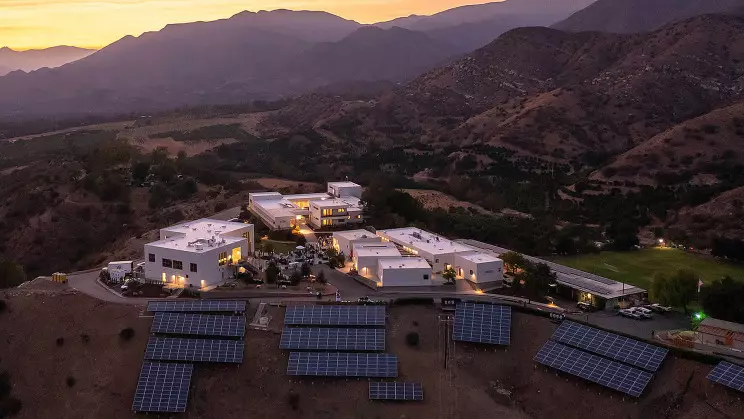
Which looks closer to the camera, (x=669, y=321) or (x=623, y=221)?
(x=669, y=321)

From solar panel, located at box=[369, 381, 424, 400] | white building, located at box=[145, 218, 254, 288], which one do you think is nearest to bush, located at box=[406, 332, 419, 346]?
solar panel, located at box=[369, 381, 424, 400]

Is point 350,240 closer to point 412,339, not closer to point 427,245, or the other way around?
point 427,245

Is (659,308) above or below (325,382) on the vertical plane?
above

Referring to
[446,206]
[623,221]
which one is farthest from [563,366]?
[446,206]

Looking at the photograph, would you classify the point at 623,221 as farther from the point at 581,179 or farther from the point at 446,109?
the point at 446,109

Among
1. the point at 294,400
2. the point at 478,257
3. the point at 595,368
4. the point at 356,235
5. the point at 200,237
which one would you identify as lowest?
the point at 294,400

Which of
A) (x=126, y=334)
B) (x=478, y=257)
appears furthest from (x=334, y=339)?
(x=478, y=257)
